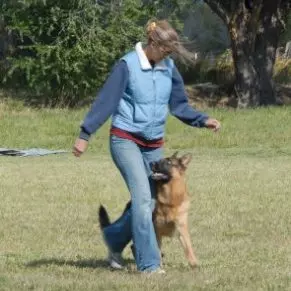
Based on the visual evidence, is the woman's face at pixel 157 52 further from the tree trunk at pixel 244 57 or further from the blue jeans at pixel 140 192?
the tree trunk at pixel 244 57

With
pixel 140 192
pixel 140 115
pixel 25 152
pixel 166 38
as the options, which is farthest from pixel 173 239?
pixel 25 152

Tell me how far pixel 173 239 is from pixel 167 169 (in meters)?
2.22

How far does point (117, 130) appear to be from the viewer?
737cm

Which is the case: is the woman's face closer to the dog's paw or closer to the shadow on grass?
the dog's paw

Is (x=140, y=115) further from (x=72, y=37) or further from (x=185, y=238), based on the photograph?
(x=72, y=37)

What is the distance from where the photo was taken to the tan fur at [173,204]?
297 inches

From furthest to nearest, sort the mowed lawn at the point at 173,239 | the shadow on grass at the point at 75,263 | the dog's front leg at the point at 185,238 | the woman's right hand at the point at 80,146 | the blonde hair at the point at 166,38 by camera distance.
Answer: the shadow on grass at the point at 75,263 → the dog's front leg at the point at 185,238 → the mowed lawn at the point at 173,239 → the woman's right hand at the point at 80,146 → the blonde hair at the point at 166,38

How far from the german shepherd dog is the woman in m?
0.11

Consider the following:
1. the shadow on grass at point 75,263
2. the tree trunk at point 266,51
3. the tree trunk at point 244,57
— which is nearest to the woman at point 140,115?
the shadow on grass at point 75,263

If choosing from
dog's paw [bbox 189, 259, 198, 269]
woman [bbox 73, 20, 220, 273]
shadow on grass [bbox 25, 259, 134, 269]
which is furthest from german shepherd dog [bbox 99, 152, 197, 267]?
shadow on grass [bbox 25, 259, 134, 269]

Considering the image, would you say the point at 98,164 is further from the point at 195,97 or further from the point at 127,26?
the point at 195,97

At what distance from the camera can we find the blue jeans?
7.32 meters

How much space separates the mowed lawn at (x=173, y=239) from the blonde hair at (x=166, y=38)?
1.66 meters

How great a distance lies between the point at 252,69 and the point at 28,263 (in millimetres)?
24846
